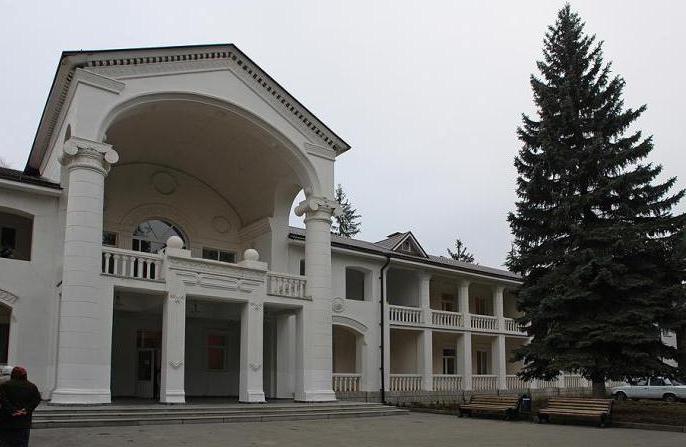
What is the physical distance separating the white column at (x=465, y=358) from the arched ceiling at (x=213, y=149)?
11644 millimetres

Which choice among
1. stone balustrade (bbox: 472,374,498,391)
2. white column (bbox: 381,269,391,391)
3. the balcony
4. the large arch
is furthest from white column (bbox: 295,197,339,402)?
stone balustrade (bbox: 472,374,498,391)

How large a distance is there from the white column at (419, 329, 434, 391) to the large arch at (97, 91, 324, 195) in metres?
9.70

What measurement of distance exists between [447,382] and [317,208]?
454 inches

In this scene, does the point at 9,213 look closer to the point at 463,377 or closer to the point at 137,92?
the point at 137,92

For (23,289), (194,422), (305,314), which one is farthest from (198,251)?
(194,422)

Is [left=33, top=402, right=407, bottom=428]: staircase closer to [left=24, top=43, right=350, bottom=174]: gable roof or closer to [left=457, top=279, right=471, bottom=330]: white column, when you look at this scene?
[left=24, top=43, right=350, bottom=174]: gable roof

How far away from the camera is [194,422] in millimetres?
16188

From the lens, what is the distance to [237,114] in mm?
21328

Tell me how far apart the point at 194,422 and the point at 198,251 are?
9424 mm

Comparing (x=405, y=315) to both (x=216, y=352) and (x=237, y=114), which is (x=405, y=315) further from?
(x=237, y=114)

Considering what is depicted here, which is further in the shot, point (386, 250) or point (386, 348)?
point (386, 250)

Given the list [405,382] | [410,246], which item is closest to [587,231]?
[405,382]

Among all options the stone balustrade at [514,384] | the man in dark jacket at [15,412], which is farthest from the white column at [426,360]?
the man in dark jacket at [15,412]

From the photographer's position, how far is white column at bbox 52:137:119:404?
1658 cm
